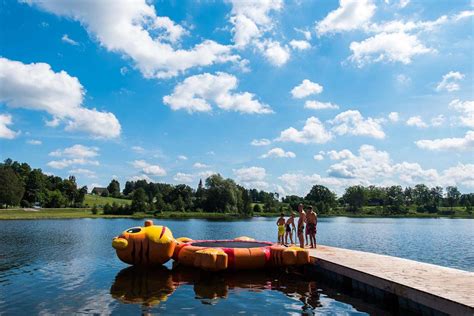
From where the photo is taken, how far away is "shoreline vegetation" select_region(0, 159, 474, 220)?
85312 millimetres

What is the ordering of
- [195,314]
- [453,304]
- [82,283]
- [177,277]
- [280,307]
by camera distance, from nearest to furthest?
1. [453,304]
2. [195,314]
3. [280,307]
4. [82,283]
5. [177,277]

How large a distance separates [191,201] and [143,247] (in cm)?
8617

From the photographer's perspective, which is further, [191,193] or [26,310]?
[191,193]

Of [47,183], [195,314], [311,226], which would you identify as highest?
[47,183]

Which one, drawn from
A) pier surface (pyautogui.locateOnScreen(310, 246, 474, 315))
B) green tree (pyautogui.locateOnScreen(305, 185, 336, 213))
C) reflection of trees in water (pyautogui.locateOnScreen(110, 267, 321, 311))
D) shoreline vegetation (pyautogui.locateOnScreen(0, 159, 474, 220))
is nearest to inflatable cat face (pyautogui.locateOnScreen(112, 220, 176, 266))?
reflection of trees in water (pyautogui.locateOnScreen(110, 267, 321, 311))

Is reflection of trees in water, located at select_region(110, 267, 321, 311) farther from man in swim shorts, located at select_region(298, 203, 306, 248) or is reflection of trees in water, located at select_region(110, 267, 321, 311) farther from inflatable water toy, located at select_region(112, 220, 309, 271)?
man in swim shorts, located at select_region(298, 203, 306, 248)

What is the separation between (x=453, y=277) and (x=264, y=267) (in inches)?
299

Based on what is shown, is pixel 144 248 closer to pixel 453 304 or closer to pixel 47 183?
pixel 453 304

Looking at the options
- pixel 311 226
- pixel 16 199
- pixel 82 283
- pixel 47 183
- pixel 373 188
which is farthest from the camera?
pixel 373 188

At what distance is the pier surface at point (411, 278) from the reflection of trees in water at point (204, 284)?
150cm

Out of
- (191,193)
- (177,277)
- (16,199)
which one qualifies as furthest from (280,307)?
(191,193)

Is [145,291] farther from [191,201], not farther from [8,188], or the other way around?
[191,201]

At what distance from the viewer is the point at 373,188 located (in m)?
170

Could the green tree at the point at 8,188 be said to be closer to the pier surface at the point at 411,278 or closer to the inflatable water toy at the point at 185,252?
the inflatable water toy at the point at 185,252
